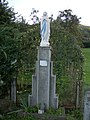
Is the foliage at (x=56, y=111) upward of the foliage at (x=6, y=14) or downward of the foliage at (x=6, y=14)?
downward

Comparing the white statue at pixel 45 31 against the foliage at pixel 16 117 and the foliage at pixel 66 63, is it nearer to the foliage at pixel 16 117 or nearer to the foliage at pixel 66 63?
the foliage at pixel 66 63

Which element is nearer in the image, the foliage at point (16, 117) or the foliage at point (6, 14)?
the foliage at point (16, 117)

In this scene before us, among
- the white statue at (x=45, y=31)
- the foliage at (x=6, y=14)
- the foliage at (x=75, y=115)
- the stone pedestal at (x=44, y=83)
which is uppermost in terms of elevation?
the foliage at (x=6, y=14)

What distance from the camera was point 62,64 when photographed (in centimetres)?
909

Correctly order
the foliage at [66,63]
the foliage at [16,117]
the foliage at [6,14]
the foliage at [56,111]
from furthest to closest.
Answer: the foliage at [6,14] < the foliage at [66,63] < the foliage at [56,111] < the foliage at [16,117]

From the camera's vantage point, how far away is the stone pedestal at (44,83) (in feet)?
24.5

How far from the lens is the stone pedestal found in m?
7.47

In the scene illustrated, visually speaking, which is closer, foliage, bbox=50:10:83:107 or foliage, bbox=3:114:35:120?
foliage, bbox=3:114:35:120

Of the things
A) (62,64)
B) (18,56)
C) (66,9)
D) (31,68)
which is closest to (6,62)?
(18,56)

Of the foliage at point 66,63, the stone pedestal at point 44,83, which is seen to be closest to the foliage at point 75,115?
the stone pedestal at point 44,83

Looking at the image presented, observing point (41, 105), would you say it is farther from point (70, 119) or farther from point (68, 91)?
point (68, 91)

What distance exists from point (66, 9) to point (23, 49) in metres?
10.0

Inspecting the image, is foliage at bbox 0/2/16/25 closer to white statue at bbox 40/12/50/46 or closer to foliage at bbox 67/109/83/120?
white statue at bbox 40/12/50/46

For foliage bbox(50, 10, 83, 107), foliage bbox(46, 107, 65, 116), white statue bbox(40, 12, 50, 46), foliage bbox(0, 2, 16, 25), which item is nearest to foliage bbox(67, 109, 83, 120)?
foliage bbox(46, 107, 65, 116)
